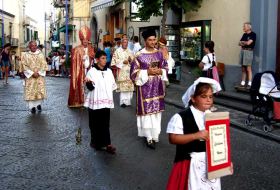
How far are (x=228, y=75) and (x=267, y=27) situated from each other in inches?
88.2

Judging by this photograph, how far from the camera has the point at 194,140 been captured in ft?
12.6

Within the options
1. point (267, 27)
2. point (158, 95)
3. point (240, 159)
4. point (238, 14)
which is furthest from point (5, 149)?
point (238, 14)

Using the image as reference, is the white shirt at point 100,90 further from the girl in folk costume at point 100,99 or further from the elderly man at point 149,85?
the elderly man at point 149,85

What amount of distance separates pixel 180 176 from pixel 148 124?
14.2 ft

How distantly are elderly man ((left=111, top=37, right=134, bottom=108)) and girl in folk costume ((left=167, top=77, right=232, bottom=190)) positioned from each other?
9.63 meters

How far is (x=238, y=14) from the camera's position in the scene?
15.0m

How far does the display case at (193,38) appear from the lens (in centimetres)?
1695

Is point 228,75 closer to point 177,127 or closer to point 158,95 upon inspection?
point 158,95

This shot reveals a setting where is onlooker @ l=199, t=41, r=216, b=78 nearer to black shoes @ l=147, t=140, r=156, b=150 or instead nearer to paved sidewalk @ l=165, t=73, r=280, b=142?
paved sidewalk @ l=165, t=73, r=280, b=142

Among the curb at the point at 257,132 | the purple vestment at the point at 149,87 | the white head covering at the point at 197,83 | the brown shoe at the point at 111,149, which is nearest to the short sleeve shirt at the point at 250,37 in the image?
the curb at the point at 257,132

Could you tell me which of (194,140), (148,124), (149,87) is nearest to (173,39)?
(149,87)

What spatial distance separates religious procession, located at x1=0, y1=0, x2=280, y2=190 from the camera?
12.9ft

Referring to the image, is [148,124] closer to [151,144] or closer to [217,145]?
[151,144]

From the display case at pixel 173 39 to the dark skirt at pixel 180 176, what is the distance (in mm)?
16100
